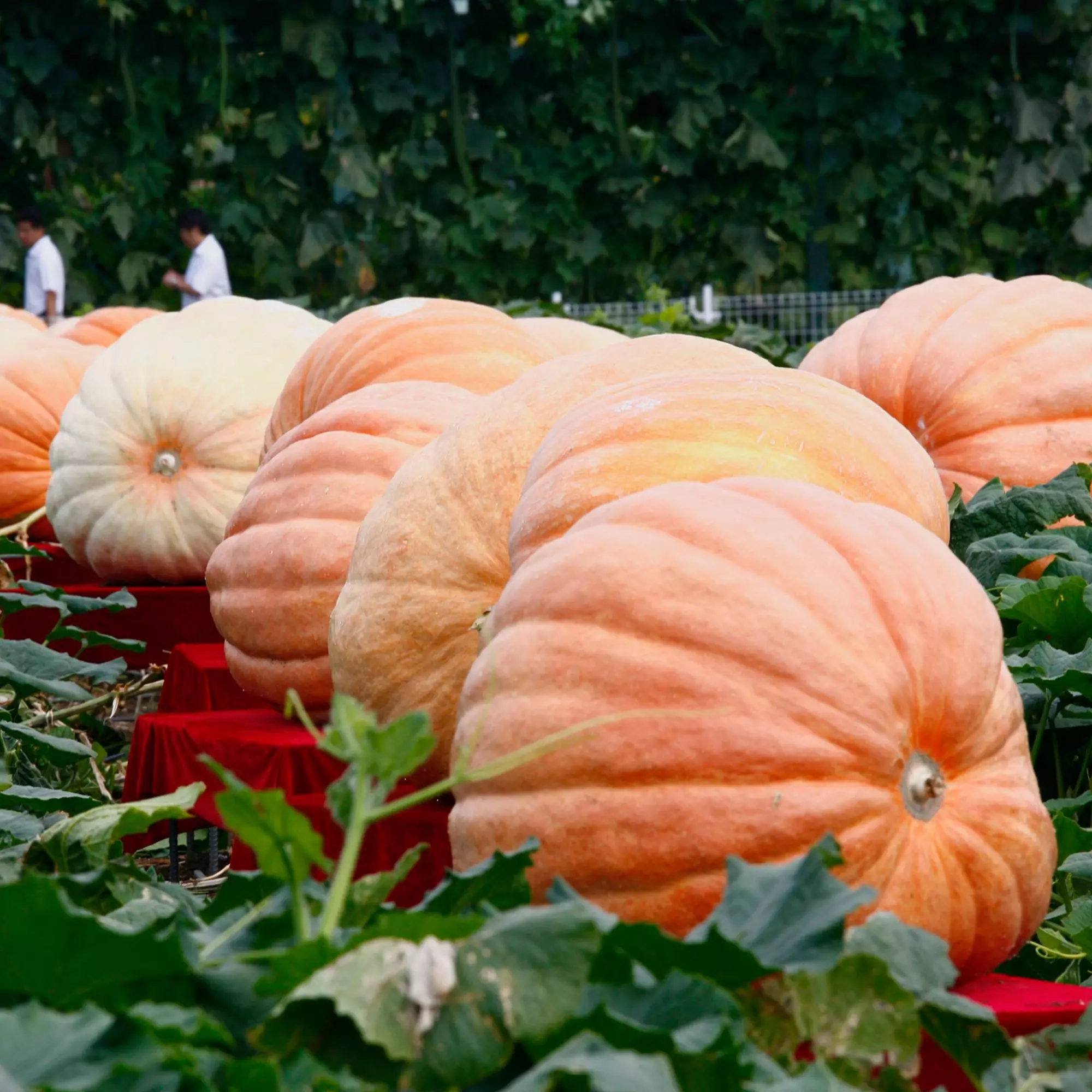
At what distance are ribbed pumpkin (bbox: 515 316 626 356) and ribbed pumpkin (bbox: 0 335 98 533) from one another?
1.47 m

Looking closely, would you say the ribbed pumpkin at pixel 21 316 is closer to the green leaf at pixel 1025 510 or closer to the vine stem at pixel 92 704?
the vine stem at pixel 92 704

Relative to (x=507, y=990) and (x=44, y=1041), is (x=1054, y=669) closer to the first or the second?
(x=507, y=990)

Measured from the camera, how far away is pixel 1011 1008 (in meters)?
1.40

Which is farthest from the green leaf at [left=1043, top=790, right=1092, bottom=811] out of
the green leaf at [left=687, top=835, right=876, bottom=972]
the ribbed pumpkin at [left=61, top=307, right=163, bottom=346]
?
the ribbed pumpkin at [left=61, top=307, right=163, bottom=346]

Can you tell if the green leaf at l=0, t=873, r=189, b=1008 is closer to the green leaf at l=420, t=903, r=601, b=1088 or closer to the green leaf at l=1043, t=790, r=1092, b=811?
the green leaf at l=420, t=903, r=601, b=1088

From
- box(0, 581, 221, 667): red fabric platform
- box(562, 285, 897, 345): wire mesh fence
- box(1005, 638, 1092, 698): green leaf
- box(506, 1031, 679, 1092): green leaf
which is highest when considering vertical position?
box(506, 1031, 679, 1092): green leaf

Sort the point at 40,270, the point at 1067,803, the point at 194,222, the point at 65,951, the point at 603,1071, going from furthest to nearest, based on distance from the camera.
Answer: the point at 194,222 < the point at 40,270 < the point at 1067,803 < the point at 65,951 < the point at 603,1071

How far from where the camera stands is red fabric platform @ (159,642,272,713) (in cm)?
308

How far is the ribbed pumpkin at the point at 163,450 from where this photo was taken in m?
3.86

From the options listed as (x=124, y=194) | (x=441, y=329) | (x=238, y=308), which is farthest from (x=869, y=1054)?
(x=124, y=194)

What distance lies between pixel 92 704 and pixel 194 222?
8.01 metres

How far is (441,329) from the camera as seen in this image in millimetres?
3357

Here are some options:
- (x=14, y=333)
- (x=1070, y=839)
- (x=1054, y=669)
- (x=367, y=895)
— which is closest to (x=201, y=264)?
(x=14, y=333)

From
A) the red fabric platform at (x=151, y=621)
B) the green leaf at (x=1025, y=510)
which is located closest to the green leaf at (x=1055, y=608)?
the green leaf at (x=1025, y=510)
